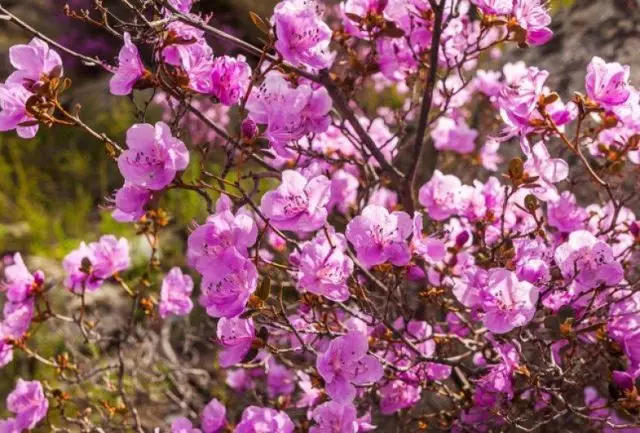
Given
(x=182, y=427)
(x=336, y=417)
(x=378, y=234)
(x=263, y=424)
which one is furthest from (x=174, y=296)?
(x=378, y=234)

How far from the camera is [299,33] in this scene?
1340 mm

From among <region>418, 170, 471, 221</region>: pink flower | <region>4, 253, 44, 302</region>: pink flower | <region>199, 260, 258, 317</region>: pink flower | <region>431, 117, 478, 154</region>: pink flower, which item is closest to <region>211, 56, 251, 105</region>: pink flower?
<region>199, 260, 258, 317</region>: pink flower

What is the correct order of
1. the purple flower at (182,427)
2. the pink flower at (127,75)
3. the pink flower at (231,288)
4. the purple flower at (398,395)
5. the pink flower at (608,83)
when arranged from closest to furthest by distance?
the pink flower at (231,288) → the pink flower at (127,75) → the pink flower at (608,83) → the purple flower at (182,427) → the purple flower at (398,395)

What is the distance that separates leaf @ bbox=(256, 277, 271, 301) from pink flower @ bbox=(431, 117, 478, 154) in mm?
1414

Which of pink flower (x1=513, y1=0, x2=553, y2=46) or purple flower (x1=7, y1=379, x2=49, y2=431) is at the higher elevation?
pink flower (x1=513, y1=0, x2=553, y2=46)

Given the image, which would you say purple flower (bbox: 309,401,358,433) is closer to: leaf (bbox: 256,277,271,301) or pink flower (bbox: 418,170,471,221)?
leaf (bbox: 256,277,271,301)

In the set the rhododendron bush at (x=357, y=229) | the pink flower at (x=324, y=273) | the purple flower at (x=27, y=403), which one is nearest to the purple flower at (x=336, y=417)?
the rhododendron bush at (x=357, y=229)

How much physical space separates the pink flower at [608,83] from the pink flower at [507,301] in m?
0.44

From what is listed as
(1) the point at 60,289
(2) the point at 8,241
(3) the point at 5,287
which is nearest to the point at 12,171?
(2) the point at 8,241

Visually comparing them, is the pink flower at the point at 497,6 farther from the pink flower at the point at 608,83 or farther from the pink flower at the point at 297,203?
the pink flower at the point at 297,203

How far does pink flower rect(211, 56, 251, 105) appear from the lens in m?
1.38

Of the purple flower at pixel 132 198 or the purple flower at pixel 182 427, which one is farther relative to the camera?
the purple flower at pixel 182 427

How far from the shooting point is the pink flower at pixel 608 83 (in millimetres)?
1438

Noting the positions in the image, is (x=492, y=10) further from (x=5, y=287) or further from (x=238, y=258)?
(x=5, y=287)
